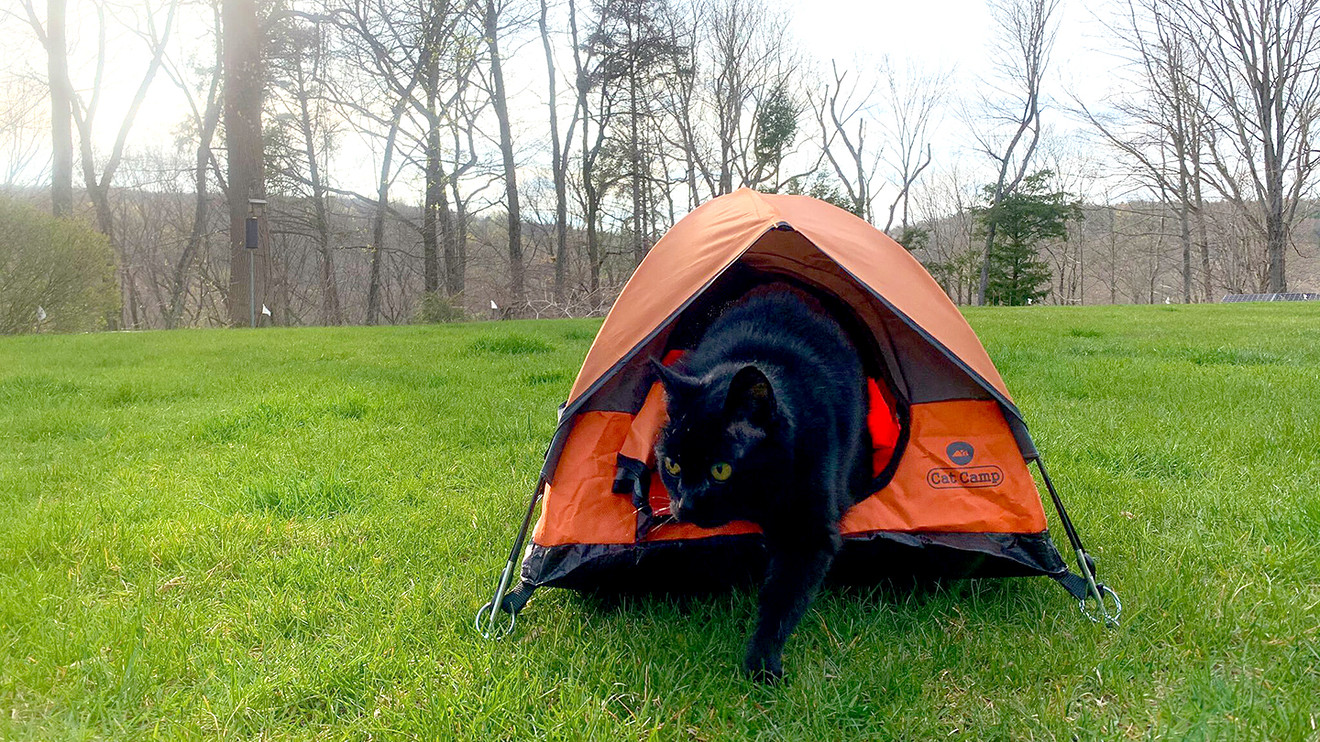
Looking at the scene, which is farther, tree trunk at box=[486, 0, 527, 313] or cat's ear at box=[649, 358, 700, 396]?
tree trunk at box=[486, 0, 527, 313]

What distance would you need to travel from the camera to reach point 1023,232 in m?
23.7

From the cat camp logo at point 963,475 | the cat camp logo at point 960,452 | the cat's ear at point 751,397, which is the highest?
the cat's ear at point 751,397

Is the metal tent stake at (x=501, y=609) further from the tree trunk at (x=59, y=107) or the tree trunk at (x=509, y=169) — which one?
the tree trunk at (x=59, y=107)

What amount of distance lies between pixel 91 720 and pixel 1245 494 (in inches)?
151

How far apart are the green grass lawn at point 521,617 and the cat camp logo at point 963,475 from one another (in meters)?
0.33

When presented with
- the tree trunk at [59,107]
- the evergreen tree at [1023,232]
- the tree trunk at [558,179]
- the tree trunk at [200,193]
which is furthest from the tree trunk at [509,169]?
the evergreen tree at [1023,232]

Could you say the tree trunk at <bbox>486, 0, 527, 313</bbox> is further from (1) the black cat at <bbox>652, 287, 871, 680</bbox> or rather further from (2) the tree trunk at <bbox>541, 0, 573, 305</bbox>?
(1) the black cat at <bbox>652, 287, 871, 680</bbox>

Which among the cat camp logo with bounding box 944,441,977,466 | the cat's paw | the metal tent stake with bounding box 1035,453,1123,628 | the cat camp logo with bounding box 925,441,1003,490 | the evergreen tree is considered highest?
the evergreen tree

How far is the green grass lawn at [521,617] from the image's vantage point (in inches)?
64.2

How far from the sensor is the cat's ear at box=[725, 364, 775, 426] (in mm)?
1802

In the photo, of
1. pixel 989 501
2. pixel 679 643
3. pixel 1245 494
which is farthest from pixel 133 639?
pixel 1245 494

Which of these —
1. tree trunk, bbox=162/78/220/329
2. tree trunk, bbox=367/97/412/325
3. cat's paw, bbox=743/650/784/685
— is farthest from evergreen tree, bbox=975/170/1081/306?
cat's paw, bbox=743/650/784/685

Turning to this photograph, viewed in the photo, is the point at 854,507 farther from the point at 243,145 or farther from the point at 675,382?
the point at 243,145

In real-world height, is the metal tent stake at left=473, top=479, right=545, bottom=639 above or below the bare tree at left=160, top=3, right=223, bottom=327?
below
